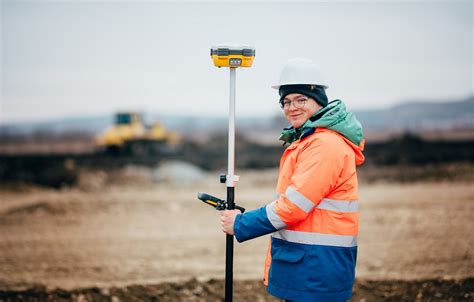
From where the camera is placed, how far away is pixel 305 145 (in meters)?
2.59

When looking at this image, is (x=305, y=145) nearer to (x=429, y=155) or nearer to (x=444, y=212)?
(x=444, y=212)

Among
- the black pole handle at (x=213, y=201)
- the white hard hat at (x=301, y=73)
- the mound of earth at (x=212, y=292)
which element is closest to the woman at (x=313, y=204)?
the white hard hat at (x=301, y=73)

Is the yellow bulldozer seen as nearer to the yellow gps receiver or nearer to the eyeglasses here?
the yellow gps receiver

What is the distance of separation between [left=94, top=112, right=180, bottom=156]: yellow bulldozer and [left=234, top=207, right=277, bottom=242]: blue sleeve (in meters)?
18.5

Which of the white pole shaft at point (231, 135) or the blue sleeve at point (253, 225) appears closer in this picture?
the blue sleeve at point (253, 225)

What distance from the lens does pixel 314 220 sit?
2.62 metres

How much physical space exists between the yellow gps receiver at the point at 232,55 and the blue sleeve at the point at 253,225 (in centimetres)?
94

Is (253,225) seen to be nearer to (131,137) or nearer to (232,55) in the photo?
(232,55)

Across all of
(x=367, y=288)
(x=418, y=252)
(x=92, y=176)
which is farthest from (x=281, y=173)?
(x=92, y=176)

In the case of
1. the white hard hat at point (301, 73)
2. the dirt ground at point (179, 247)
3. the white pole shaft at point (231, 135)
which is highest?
the white hard hat at point (301, 73)

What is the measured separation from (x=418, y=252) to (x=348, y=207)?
211 inches

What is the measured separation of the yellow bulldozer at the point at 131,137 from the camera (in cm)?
2059

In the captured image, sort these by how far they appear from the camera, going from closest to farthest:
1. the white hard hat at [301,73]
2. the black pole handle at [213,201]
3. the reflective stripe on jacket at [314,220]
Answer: the reflective stripe on jacket at [314,220] < the white hard hat at [301,73] < the black pole handle at [213,201]

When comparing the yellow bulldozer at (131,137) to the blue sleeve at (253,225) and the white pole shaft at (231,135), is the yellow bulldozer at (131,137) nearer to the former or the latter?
the white pole shaft at (231,135)
